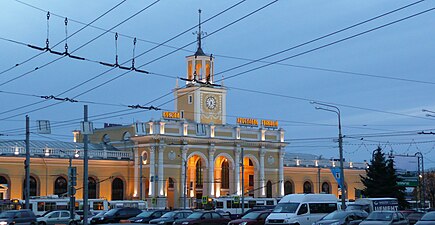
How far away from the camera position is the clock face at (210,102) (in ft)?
290

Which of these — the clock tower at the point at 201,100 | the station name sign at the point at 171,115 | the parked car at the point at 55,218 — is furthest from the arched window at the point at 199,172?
the parked car at the point at 55,218

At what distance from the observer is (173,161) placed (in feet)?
266

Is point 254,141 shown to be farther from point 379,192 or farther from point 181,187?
point 379,192

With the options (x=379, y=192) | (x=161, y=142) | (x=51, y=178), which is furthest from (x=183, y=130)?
(x=379, y=192)

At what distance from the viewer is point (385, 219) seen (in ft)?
101

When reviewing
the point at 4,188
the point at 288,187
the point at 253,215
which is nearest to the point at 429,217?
the point at 253,215

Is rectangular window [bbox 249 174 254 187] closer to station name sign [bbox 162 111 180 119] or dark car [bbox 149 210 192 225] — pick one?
station name sign [bbox 162 111 180 119]

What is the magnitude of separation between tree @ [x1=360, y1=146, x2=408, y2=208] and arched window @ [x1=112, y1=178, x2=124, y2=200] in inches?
1141

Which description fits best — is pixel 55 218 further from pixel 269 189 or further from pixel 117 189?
pixel 269 189

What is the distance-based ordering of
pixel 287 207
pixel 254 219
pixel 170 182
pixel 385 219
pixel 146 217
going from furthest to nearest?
pixel 170 182, pixel 146 217, pixel 254 219, pixel 287 207, pixel 385 219

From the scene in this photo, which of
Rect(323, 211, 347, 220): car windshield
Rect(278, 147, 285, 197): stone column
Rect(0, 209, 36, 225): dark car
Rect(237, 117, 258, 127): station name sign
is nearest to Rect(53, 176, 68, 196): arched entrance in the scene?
Rect(237, 117, 258, 127): station name sign

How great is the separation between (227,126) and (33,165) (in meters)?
25.1

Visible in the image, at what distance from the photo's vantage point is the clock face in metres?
88.5

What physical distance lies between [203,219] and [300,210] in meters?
7.55
